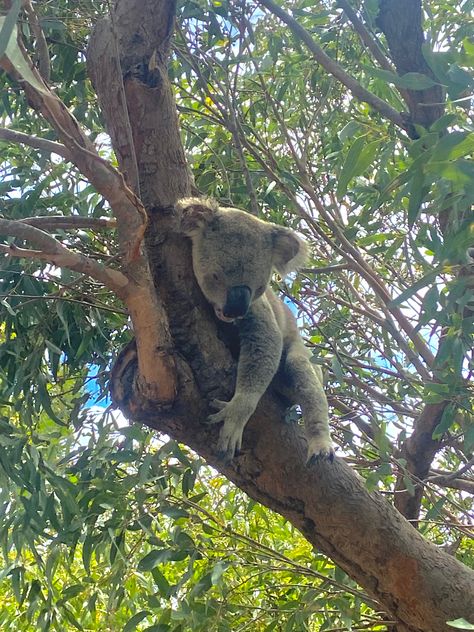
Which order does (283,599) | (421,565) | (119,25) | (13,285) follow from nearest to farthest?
(119,25)
(421,565)
(13,285)
(283,599)

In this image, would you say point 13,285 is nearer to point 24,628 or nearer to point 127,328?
point 127,328

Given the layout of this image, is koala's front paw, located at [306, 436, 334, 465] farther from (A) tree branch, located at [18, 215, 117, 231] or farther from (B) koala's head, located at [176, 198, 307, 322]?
(A) tree branch, located at [18, 215, 117, 231]

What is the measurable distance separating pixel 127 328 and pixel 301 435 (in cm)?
100

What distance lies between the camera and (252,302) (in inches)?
96.5

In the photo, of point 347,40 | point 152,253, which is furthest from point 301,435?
point 347,40

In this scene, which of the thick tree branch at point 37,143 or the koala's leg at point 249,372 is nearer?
the thick tree branch at point 37,143

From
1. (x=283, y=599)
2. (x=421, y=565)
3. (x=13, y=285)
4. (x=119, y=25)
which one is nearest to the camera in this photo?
(x=119, y=25)

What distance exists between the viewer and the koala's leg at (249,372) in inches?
72.2

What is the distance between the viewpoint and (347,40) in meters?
2.86

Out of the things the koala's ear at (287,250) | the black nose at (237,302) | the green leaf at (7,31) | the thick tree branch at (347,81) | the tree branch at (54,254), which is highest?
the thick tree branch at (347,81)

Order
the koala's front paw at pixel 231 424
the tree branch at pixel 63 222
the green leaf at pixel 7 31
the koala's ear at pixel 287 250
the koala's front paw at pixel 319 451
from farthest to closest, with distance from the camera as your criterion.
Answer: the koala's ear at pixel 287 250
the koala's front paw at pixel 319 451
the koala's front paw at pixel 231 424
the tree branch at pixel 63 222
the green leaf at pixel 7 31

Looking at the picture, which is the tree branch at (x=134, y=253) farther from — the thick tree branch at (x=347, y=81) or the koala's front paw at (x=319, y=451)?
the thick tree branch at (x=347, y=81)

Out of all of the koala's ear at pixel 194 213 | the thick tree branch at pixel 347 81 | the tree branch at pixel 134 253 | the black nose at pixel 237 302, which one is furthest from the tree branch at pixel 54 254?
the thick tree branch at pixel 347 81

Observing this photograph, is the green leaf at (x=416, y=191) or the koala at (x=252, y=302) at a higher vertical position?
the koala at (x=252, y=302)
